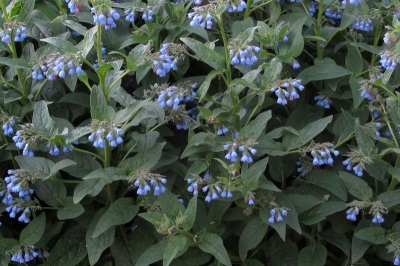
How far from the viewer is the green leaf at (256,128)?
11.5 ft

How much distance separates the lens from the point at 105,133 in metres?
3.21

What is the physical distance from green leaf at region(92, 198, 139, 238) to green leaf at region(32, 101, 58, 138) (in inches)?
20.5

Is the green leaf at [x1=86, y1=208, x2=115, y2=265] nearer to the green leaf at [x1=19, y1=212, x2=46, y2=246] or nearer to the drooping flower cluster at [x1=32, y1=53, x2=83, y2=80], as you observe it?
the green leaf at [x1=19, y1=212, x2=46, y2=246]

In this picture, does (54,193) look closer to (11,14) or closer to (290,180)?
(11,14)

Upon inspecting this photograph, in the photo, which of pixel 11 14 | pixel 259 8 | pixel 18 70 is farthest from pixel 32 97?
pixel 259 8

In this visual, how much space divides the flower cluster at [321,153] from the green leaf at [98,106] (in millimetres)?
1138

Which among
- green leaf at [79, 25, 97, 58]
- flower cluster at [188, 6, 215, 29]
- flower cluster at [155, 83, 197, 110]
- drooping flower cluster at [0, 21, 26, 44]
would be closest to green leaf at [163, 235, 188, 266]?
flower cluster at [155, 83, 197, 110]

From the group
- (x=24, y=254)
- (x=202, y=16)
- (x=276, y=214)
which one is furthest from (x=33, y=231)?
(x=202, y=16)

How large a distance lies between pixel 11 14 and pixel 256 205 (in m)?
1.88

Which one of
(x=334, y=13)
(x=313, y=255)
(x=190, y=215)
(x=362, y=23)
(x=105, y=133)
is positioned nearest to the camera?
(x=105, y=133)

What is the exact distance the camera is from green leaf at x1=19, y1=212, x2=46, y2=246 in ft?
12.0

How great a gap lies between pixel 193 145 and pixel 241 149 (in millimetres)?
330

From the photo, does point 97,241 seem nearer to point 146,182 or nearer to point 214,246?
point 146,182

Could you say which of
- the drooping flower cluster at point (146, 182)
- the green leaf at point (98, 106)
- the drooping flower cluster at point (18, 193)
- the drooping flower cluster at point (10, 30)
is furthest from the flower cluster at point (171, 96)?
the drooping flower cluster at point (10, 30)
